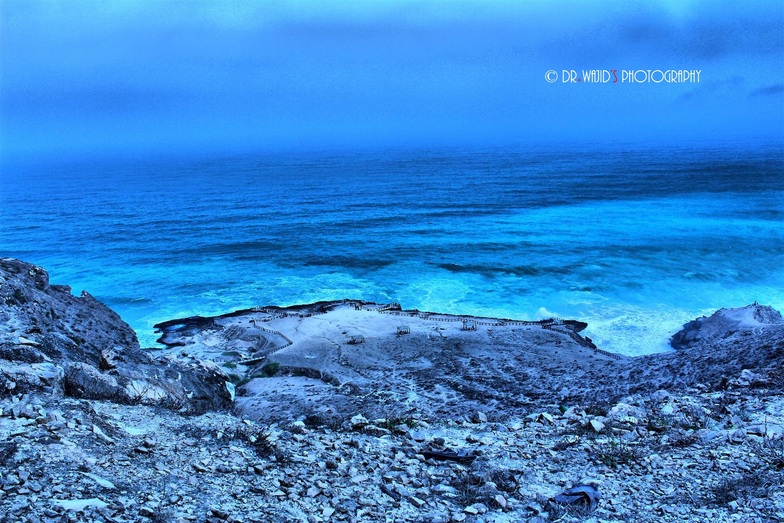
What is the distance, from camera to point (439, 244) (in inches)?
1761

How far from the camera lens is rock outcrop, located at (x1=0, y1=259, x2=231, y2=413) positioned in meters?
9.86

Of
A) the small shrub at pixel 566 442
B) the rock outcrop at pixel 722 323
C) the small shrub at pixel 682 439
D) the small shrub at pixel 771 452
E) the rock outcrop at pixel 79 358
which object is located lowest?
the rock outcrop at pixel 722 323

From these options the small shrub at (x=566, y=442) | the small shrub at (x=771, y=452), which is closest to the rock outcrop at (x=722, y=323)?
the small shrub at (x=771, y=452)

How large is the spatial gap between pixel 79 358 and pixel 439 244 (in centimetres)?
3458

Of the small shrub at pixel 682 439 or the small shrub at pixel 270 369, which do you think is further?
the small shrub at pixel 270 369

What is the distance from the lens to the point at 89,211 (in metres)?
65.7

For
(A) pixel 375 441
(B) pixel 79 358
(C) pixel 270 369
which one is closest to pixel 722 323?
(C) pixel 270 369

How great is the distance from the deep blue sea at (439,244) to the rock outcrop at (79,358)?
31.6ft

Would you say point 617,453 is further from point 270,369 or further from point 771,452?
point 270,369

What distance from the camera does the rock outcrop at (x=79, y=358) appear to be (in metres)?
9.86

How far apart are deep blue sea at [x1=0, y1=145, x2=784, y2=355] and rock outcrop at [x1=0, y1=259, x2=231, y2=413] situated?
9621mm

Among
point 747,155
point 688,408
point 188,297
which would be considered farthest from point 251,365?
point 747,155

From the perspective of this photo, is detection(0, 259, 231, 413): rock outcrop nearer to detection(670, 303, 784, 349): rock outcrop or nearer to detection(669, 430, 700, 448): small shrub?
detection(669, 430, 700, 448): small shrub

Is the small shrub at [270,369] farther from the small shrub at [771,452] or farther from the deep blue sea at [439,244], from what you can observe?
the small shrub at [771,452]
